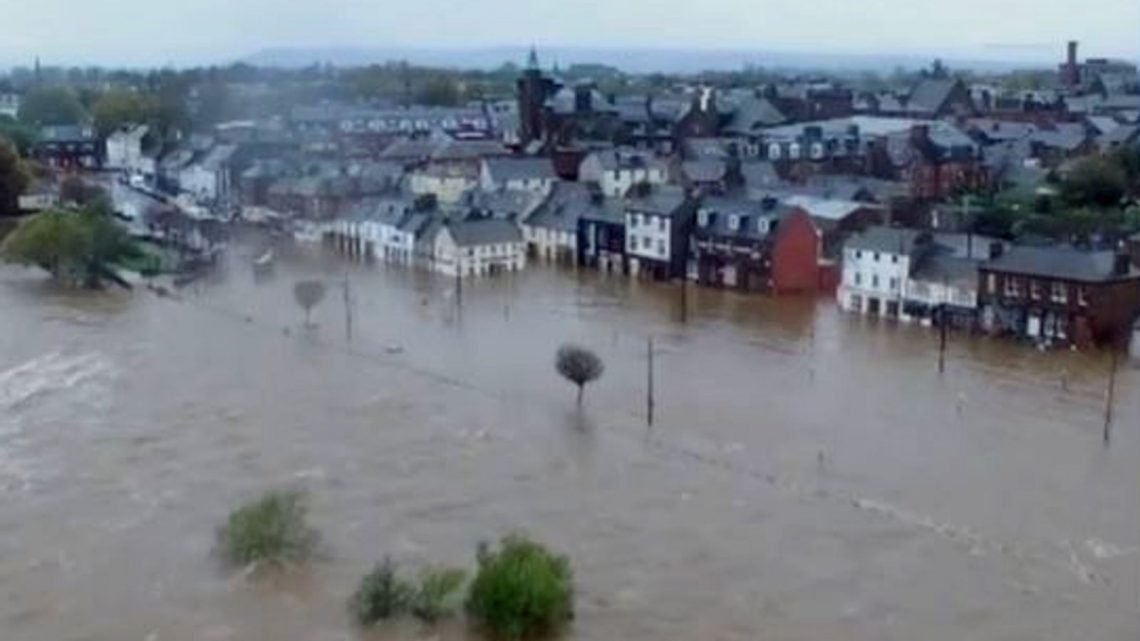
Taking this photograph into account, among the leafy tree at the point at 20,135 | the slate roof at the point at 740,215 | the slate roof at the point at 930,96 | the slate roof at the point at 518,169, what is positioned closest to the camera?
the slate roof at the point at 740,215

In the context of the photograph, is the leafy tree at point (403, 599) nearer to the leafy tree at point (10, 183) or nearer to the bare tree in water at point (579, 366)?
the bare tree in water at point (579, 366)

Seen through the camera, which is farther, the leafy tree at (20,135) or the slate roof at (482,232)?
the leafy tree at (20,135)

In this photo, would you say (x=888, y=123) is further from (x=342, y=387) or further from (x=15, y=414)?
(x=15, y=414)

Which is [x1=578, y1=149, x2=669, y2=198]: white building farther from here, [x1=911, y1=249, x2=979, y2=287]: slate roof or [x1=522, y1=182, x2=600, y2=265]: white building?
[x1=911, y1=249, x2=979, y2=287]: slate roof

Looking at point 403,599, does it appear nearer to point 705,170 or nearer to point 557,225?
point 557,225

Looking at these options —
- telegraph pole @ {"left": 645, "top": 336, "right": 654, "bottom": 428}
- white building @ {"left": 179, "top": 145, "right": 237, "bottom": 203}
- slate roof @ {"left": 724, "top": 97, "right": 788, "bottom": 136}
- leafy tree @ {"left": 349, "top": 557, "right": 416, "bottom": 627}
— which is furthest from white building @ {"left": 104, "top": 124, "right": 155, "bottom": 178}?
leafy tree @ {"left": 349, "top": 557, "right": 416, "bottom": 627}

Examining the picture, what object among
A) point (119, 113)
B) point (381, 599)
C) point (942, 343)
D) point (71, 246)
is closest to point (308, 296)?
point (71, 246)

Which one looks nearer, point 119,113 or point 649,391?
point 649,391

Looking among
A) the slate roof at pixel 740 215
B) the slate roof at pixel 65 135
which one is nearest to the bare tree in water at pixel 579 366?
the slate roof at pixel 740 215
